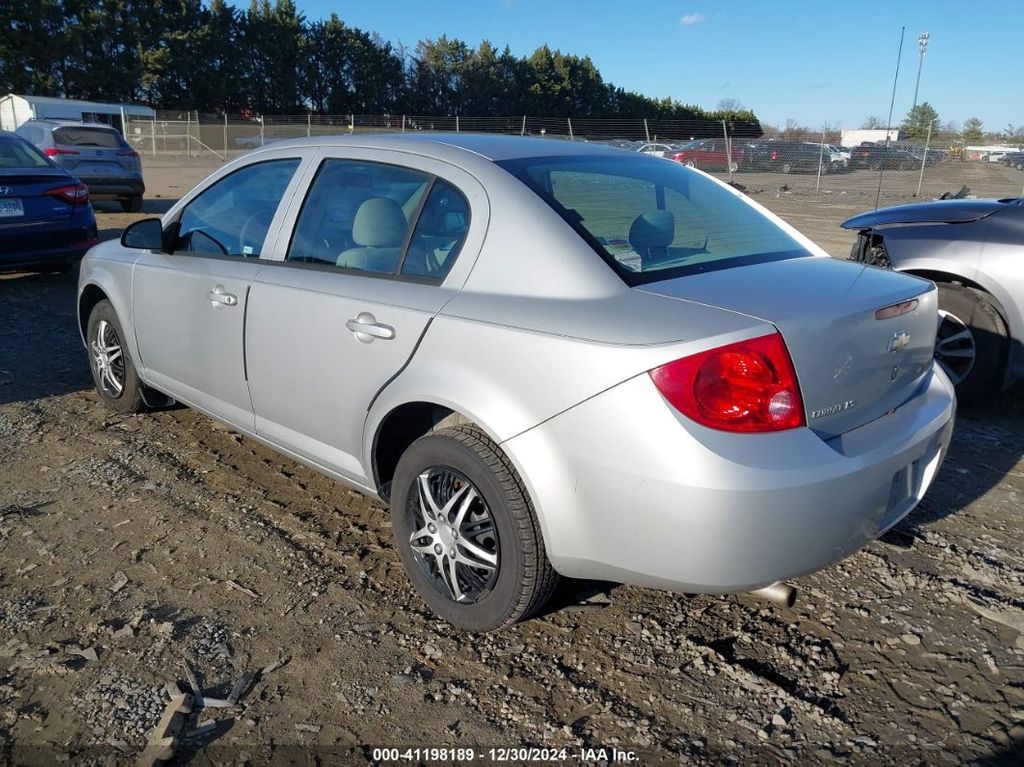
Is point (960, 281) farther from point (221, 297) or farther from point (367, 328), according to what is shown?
point (221, 297)

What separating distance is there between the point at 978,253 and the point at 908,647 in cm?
307

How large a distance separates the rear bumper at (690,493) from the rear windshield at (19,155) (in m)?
7.99

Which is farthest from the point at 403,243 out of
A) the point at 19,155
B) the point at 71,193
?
the point at 19,155

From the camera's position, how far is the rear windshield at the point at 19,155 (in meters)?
8.33

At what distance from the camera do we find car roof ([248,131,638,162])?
3.15m

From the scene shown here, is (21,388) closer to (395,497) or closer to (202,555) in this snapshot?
(202,555)

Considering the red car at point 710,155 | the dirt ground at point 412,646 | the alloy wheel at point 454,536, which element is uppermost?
the red car at point 710,155

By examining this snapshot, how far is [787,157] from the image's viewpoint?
2608 centimetres

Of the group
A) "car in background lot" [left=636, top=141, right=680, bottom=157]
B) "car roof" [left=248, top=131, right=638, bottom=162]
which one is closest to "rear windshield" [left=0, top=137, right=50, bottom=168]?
"car roof" [left=248, top=131, right=638, bottom=162]

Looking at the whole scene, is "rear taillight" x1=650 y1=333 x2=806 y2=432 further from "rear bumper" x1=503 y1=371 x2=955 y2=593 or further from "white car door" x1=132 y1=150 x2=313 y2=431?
"white car door" x1=132 y1=150 x2=313 y2=431

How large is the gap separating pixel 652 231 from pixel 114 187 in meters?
13.0

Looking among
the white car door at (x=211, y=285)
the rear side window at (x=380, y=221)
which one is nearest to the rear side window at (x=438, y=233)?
the rear side window at (x=380, y=221)

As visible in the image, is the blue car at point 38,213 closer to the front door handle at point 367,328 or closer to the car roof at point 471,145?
the car roof at point 471,145

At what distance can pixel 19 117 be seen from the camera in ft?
130
